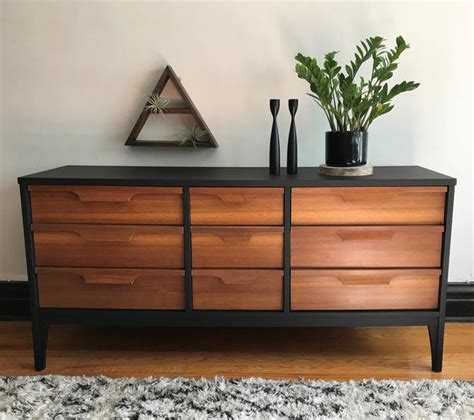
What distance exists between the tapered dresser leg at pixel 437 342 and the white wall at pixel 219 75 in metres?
0.56

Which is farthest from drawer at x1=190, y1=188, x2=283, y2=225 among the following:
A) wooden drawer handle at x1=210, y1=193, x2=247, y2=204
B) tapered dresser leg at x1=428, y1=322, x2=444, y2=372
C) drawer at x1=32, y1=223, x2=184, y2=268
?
tapered dresser leg at x1=428, y1=322, x2=444, y2=372

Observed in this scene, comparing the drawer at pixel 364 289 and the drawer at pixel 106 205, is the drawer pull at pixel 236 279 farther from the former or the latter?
the drawer at pixel 106 205

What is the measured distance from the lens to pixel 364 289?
1.90 metres

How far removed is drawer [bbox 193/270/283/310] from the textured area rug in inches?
11.0

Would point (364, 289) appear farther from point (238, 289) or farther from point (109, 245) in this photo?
point (109, 245)

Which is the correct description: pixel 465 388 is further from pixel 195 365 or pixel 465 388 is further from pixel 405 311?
pixel 195 365

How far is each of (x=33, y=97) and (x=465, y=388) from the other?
2156 millimetres

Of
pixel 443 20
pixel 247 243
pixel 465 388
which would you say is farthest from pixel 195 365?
pixel 443 20

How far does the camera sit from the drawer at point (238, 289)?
1896 millimetres

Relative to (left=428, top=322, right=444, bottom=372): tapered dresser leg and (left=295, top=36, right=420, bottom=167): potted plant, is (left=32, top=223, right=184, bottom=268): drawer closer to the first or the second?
(left=295, top=36, right=420, bottom=167): potted plant

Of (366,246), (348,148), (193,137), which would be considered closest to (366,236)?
(366,246)

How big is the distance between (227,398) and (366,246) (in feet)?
2.44

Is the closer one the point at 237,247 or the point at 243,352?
the point at 237,247

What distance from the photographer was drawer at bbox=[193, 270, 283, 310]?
1.90 meters
